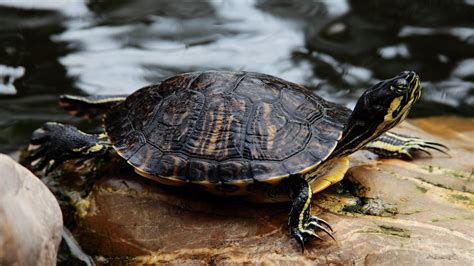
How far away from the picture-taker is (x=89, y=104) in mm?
4293

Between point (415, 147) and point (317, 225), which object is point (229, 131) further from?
point (415, 147)

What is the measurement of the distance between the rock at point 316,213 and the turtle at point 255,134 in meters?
0.11

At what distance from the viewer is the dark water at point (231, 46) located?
19.1 ft

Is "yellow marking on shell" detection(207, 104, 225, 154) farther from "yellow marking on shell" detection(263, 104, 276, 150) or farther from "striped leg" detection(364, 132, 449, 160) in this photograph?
"striped leg" detection(364, 132, 449, 160)

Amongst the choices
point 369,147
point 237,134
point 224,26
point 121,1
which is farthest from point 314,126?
point 121,1

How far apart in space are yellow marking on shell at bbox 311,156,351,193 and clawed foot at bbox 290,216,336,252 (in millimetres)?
253

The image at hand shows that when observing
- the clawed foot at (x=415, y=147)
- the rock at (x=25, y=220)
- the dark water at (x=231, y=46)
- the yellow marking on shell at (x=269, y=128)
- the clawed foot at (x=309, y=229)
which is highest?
the yellow marking on shell at (x=269, y=128)

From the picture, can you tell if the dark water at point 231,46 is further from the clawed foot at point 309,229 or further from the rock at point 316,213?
the clawed foot at point 309,229

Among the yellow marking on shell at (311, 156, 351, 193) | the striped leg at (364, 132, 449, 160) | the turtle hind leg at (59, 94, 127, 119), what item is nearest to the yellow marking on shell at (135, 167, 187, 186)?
the yellow marking on shell at (311, 156, 351, 193)

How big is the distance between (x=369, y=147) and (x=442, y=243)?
110cm

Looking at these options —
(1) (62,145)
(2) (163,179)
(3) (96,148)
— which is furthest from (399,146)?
(1) (62,145)

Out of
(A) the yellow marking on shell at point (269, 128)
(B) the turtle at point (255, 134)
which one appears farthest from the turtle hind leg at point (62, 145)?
(A) the yellow marking on shell at point (269, 128)

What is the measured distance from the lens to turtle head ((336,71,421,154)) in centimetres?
315

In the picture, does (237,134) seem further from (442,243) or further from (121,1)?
(121,1)
